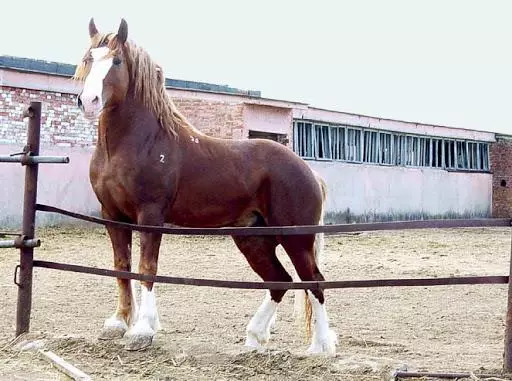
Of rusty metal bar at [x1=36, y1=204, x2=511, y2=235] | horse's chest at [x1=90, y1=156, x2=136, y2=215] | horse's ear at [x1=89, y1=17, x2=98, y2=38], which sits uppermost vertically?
horse's ear at [x1=89, y1=17, x2=98, y2=38]

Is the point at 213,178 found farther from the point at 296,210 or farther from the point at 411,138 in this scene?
the point at 411,138

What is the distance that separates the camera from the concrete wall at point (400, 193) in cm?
2208

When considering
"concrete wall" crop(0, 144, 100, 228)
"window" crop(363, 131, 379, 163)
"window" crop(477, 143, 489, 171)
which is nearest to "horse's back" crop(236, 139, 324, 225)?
"concrete wall" crop(0, 144, 100, 228)

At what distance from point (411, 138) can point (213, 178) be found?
71.7 ft

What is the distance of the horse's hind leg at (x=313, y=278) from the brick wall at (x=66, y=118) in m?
10.7

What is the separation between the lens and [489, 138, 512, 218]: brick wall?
28.7 m

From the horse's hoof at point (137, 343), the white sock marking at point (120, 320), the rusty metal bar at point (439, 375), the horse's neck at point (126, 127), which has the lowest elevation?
the rusty metal bar at point (439, 375)

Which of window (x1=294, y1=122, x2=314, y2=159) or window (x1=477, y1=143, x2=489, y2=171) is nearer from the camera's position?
window (x1=294, y1=122, x2=314, y2=159)

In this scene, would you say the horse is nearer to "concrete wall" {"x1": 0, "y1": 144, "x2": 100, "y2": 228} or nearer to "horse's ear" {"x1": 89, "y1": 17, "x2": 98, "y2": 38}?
"horse's ear" {"x1": 89, "y1": 17, "x2": 98, "y2": 38}

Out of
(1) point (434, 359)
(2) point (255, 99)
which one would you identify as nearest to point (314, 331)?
(1) point (434, 359)

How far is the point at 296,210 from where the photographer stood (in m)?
5.72

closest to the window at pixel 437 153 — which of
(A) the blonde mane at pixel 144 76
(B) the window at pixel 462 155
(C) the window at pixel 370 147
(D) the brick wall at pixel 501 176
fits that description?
(B) the window at pixel 462 155

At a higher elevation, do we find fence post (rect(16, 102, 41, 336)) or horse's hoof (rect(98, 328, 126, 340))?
fence post (rect(16, 102, 41, 336))

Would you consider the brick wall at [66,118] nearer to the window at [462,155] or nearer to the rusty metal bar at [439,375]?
the rusty metal bar at [439,375]
